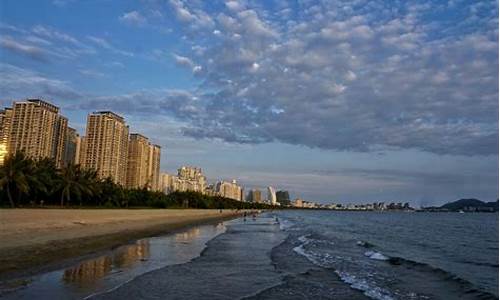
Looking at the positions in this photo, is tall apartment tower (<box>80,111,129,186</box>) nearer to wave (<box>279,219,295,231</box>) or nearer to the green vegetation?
the green vegetation

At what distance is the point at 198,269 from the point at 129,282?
4.18 m

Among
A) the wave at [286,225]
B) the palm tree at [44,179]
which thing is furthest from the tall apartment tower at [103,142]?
the wave at [286,225]

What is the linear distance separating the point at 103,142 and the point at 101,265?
90.6 m

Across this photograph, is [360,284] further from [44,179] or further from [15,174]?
[44,179]

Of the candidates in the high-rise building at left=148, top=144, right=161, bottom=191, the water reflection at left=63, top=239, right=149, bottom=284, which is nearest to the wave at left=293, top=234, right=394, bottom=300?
the water reflection at left=63, top=239, right=149, bottom=284

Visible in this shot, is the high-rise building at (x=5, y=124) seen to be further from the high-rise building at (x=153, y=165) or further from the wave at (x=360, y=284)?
the wave at (x=360, y=284)

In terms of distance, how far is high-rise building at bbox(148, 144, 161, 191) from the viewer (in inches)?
5369

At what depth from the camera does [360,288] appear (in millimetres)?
14719

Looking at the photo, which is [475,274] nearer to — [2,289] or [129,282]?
[129,282]

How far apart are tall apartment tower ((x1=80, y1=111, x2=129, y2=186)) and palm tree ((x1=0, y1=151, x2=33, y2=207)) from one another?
4539cm

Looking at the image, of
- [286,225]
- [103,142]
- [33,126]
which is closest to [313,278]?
[286,225]

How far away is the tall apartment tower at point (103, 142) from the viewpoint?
101438 mm

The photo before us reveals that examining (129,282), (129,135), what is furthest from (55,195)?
(129,282)

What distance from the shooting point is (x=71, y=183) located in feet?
217
